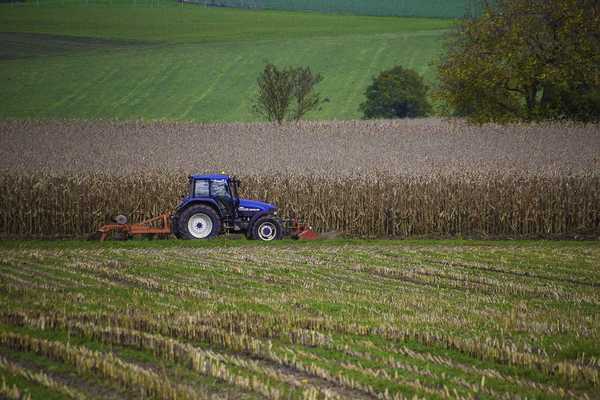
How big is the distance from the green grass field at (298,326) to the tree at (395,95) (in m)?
53.4

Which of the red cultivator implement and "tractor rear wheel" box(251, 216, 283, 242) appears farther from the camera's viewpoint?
"tractor rear wheel" box(251, 216, 283, 242)

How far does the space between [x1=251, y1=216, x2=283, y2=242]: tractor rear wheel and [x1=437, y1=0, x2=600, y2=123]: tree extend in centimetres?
2603

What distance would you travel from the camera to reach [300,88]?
65.6 meters

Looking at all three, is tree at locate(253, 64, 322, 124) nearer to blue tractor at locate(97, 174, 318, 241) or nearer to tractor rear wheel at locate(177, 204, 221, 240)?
blue tractor at locate(97, 174, 318, 241)

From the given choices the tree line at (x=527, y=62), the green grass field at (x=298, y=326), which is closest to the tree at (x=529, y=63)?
the tree line at (x=527, y=62)

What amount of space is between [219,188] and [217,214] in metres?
0.68

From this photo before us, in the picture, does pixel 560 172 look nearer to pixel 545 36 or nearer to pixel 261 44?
pixel 545 36

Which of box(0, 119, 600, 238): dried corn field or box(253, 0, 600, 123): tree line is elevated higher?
box(253, 0, 600, 123): tree line

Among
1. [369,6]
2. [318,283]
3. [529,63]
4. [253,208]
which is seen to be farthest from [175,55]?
[318,283]

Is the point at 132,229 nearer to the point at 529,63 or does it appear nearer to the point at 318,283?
the point at 318,283

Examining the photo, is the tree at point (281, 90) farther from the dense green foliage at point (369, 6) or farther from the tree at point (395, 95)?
the dense green foliage at point (369, 6)

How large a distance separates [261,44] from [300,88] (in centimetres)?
3101

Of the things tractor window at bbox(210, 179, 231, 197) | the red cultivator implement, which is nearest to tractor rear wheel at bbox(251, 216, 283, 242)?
tractor window at bbox(210, 179, 231, 197)

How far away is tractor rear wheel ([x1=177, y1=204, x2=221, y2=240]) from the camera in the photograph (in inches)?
878
